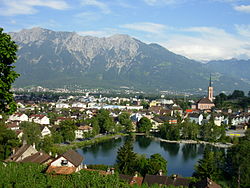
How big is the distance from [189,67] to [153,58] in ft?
69.9

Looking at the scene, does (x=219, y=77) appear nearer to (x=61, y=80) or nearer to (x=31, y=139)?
(x=61, y=80)

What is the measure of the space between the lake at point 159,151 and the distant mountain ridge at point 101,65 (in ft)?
339

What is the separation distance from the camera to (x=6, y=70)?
4.75 meters

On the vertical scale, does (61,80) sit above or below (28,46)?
below

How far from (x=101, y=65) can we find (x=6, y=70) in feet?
535

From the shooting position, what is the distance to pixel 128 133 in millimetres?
31891

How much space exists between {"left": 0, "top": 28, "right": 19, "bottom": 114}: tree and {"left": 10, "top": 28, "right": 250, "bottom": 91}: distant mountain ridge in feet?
406

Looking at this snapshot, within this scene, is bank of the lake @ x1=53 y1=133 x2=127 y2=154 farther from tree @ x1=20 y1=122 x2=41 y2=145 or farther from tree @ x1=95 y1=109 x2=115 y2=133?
tree @ x1=20 y1=122 x2=41 y2=145

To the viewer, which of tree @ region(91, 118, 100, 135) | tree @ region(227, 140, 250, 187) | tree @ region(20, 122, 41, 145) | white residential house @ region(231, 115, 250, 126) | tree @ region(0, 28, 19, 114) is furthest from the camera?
white residential house @ region(231, 115, 250, 126)

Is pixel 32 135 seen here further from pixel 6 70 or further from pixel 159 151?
pixel 6 70

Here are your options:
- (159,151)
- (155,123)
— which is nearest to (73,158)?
(159,151)

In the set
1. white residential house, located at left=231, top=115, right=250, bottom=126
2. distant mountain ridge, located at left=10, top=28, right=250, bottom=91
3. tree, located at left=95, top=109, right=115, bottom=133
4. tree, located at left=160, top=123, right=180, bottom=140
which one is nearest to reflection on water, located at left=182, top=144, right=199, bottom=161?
tree, located at left=160, top=123, right=180, bottom=140

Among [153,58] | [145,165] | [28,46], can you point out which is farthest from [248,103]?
[28,46]

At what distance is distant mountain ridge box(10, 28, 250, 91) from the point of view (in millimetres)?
144125
